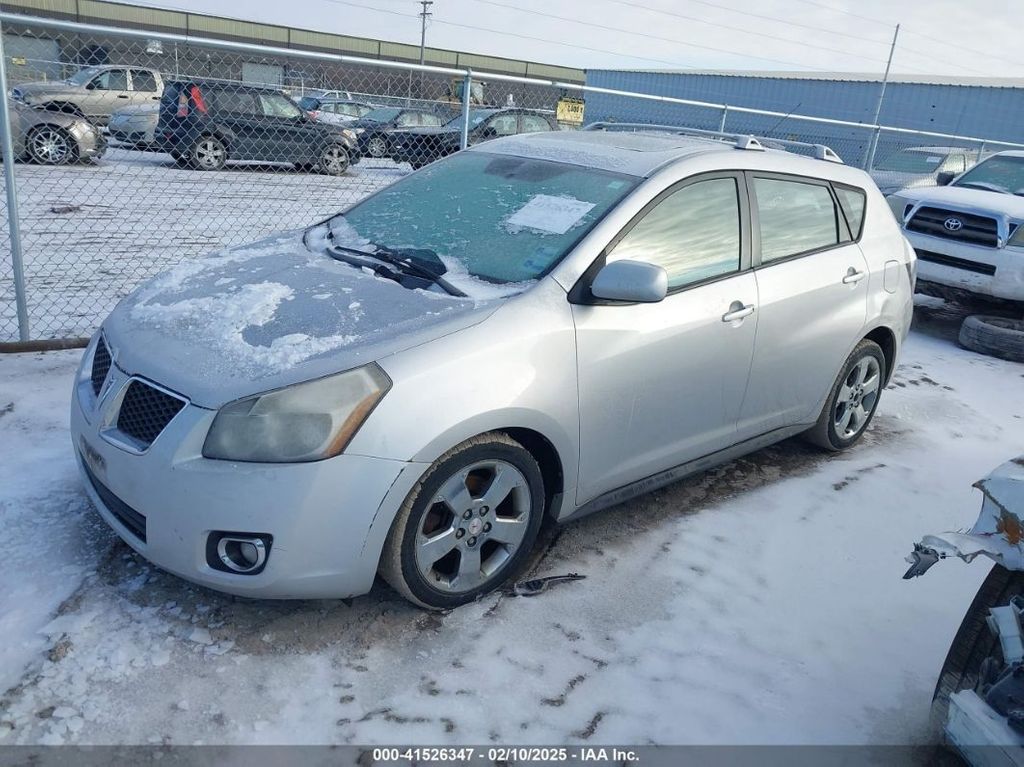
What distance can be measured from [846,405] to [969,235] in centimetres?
420

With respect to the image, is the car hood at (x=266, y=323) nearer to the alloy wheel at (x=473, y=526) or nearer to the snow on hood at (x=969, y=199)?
the alloy wheel at (x=473, y=526)

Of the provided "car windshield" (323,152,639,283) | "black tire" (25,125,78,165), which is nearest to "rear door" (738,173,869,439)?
"car windshield" (323,152,639,283)

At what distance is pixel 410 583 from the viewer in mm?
2855

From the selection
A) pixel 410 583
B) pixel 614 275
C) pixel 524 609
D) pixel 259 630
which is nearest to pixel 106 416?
pixel 259 630

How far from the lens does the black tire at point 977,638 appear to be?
7.68 ft

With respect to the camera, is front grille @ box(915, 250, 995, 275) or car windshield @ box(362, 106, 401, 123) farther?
car windshield @ box(362, 106, 401, 123)

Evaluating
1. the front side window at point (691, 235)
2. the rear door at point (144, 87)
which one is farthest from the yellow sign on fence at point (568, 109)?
the rear door at point (144, 87)

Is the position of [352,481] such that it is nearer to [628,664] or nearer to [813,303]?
[628,664]

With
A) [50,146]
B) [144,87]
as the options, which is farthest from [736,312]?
[144,87]

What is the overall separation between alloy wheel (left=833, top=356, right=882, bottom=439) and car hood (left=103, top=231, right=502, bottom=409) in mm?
2581

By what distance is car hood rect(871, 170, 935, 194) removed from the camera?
14086mm

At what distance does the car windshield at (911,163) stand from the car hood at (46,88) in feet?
44.1

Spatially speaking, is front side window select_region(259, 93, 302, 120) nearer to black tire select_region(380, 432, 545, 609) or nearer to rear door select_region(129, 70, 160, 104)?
rear door select_region(129, 70, 160, 104)

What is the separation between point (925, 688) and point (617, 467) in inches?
53.4
